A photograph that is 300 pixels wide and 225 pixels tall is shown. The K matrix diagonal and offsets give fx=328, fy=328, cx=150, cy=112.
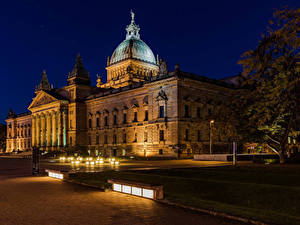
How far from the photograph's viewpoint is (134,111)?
243ft

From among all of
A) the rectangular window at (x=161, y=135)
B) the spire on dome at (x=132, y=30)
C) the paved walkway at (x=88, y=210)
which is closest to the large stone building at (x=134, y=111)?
the rectangular window at (x=161, y=135)

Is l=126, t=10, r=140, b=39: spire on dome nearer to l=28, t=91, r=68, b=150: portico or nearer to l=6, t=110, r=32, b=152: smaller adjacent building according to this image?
l=28, t=91, r=68, b=150: portico

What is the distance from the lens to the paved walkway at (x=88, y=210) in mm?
10929

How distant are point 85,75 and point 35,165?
66.0 meters

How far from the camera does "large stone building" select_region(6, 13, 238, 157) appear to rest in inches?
2470

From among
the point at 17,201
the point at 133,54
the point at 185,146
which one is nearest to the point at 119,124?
the point at 185,146

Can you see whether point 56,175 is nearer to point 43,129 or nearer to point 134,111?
point 134,111

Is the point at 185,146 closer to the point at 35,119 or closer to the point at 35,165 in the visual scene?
the point at 35,165

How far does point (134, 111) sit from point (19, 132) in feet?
237

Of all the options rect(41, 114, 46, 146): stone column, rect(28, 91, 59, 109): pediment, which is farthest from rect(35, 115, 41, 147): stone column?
rect(28, 91, 59, 109): pediment

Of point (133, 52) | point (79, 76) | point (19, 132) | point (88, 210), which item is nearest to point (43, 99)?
point (79, 76)

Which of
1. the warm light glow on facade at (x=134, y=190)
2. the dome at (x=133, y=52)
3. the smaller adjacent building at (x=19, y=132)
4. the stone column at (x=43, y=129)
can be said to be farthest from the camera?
the smaller adjacent building at (x=19, y=132)

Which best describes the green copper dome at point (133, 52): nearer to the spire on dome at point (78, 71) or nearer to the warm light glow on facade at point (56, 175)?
the spire on dome at point (78, 71)

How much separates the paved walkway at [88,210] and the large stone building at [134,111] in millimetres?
21729
